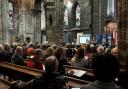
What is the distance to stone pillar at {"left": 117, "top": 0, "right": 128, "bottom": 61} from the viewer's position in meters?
10.6

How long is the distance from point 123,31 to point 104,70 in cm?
786

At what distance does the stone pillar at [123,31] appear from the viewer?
10.6 m

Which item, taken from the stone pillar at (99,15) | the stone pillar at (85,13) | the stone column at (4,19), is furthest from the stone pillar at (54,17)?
the stone column at (4,19)

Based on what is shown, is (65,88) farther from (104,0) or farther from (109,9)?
(109,9)

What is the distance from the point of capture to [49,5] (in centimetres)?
2250

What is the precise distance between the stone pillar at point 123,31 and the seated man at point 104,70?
289 inches

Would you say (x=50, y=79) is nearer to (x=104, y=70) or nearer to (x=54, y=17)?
(x=104, y=70)

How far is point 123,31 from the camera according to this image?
10.9m

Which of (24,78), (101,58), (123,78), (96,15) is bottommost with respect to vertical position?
(24,78)

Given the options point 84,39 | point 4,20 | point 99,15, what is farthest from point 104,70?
point 4,20

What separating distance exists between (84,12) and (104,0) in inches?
78.9

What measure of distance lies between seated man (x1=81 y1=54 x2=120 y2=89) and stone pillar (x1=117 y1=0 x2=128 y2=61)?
7.35 meters

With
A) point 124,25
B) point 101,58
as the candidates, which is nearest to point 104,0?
point 124,25

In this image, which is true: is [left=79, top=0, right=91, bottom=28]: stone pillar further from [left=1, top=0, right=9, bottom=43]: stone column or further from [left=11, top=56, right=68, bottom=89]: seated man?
[left=11, top=56, right=68, bottom=89]: seated man
